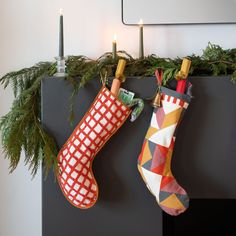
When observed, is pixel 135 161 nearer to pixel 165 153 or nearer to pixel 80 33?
pixel 165 153

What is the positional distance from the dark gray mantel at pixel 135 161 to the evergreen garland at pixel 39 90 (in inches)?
1.5

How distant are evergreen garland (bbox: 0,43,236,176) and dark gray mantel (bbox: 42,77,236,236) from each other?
4cm

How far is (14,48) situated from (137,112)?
0.63 m

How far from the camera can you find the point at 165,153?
41.4 inches

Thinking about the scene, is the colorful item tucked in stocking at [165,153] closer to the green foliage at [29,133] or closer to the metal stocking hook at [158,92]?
the metal stocking hook at [158,92]

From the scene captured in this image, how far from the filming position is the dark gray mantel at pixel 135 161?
43.4 inches

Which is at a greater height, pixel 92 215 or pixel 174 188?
pixel 174 188

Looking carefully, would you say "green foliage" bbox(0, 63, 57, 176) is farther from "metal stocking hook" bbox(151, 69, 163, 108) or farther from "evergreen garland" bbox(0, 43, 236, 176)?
"metal stocking hook" bbox(151, 69, 163, 108)

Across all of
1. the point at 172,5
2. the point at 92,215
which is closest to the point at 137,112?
the point at 92,215

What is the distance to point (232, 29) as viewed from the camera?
133cm

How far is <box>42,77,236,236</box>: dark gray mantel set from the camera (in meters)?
1.10

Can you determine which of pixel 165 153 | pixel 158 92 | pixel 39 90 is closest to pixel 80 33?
pixel 39 90

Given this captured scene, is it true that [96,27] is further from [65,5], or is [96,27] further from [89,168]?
[89,168]

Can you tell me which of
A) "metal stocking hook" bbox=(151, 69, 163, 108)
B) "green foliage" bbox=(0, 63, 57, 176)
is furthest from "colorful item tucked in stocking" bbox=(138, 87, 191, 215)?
"green foliage" bbox=(0, 63, 57, 176)
